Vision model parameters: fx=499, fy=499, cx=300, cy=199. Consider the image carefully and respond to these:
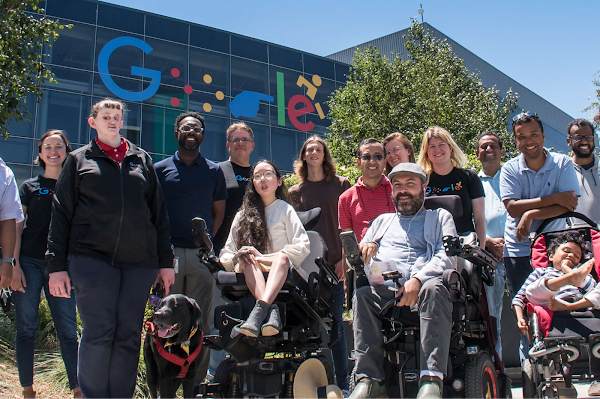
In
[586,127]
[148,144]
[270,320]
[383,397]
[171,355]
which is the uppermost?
[148,144]

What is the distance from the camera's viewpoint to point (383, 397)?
3.16 meters

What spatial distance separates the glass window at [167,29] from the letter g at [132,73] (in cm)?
83

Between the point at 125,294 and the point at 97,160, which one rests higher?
the point at 97,160

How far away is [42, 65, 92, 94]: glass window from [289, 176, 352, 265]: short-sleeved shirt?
1815 centimetres

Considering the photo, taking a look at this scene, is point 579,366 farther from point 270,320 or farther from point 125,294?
point 125,294

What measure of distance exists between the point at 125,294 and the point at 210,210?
4.91 feet

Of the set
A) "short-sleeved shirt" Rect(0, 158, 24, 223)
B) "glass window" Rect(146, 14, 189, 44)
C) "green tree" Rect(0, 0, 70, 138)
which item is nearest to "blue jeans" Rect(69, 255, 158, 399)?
"short-sleeved shirt" Rect(0, 158, 24, 223)

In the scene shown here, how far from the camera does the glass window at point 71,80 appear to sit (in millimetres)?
19984

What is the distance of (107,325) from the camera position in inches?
126

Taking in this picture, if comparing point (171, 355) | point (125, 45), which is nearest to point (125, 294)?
point (171, 355)

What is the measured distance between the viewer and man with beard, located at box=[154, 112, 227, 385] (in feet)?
14.6

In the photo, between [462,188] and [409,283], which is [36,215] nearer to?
[409,283]

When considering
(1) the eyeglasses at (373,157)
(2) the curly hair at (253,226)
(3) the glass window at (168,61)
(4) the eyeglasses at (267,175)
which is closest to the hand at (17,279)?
(2) the curly hair at (253,226)

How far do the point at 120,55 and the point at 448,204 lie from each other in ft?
67.5
